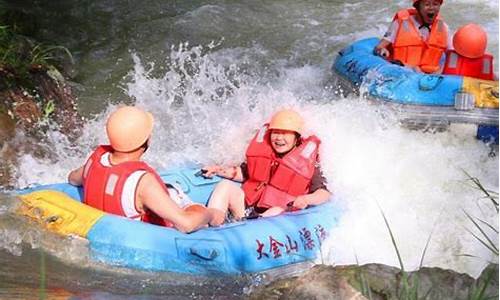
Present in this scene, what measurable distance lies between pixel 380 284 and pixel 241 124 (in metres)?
4.03

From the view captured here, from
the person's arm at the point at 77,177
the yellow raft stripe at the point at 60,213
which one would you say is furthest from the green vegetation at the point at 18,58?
the yellow raft stripe at the point at 60,213

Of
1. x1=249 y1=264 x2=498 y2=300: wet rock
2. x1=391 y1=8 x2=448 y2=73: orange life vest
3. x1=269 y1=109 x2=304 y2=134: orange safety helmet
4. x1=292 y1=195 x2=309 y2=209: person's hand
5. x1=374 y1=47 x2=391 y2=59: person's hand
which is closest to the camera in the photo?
x1=249 y1=264 x2=498 y2=300: wet rock

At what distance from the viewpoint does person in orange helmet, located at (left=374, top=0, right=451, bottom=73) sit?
7818 millimetres

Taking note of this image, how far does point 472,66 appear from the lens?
7.49 metres

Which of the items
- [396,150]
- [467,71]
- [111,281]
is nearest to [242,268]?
[111,281]

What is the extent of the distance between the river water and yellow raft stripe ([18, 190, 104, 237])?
2.9 inches

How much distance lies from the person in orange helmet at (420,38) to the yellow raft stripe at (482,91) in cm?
84

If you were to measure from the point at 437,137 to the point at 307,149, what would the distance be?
2.03 meters

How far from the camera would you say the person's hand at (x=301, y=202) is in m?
5.47

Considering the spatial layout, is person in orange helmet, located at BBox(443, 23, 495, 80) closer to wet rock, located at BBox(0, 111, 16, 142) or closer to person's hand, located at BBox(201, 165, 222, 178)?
person's hand, located at BBox(201, 165, 222, 178)

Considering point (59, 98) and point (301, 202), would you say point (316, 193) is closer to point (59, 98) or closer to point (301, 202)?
point (301, 202)

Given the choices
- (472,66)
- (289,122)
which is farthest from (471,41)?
(289,122)

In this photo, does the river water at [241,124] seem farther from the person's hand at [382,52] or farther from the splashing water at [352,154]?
the person's hand at [382,52]

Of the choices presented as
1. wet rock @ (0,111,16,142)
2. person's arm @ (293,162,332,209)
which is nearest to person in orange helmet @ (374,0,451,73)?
person's arm @ (293,162,332,209)
